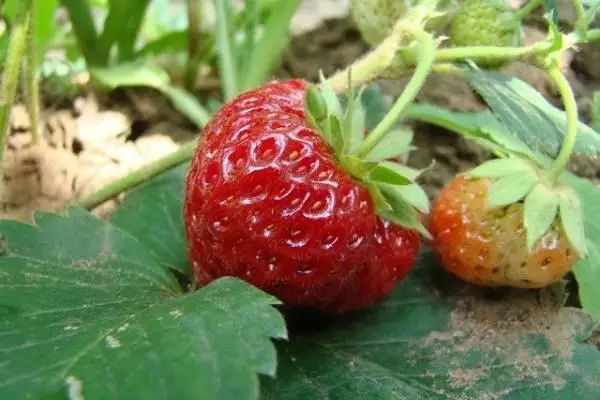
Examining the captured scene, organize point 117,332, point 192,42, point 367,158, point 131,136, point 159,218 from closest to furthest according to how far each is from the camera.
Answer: point 117,332
point 367,158
point 159,218
point 131,136
point 192,42

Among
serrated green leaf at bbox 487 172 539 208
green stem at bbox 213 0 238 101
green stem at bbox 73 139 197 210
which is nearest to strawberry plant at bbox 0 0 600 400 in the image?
serrated green leaf at bbox 487 172 539 208

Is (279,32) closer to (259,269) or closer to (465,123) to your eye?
(465,123)

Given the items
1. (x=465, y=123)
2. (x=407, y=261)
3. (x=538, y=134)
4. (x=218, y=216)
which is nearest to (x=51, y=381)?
(x=218, y=216)

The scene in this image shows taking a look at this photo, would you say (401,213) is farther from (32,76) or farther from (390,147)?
(32,76)

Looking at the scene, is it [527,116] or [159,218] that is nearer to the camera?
[527,116]

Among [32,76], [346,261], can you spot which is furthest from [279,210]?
[32,76]

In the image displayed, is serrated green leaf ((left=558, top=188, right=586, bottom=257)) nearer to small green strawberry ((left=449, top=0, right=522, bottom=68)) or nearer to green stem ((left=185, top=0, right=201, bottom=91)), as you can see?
small green strawberry ((left=449, top=0, right=522, bottom=68))
